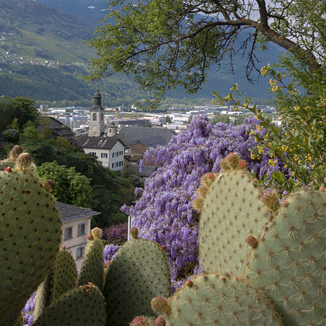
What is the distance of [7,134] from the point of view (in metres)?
41.8

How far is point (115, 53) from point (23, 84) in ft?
536

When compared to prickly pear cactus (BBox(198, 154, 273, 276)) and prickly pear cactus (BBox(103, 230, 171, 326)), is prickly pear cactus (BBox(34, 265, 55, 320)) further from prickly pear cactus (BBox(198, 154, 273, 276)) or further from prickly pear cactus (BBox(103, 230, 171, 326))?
prickly pear cactus (BBox(198, 154, 273, 276))

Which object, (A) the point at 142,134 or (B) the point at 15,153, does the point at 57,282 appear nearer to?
(B) the point at 15,153

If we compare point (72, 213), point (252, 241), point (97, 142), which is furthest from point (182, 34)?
point (97, 142)

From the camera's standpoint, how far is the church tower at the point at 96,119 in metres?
99.0

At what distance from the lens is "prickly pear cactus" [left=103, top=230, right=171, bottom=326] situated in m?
3.60

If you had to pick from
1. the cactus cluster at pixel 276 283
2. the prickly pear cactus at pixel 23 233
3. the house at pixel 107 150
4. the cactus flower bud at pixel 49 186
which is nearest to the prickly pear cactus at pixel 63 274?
the prickly pear cactus at pixel 23 233

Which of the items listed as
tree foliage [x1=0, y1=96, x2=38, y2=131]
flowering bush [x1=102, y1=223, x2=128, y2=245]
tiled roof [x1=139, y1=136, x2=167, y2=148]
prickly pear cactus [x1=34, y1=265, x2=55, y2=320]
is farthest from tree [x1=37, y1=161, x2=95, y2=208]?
tiled roof [x1=139, y1=136, x2=167, y2=148]

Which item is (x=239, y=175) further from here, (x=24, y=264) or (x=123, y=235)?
(x=123, y=235)

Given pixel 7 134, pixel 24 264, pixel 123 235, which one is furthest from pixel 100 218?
pixel 24 264

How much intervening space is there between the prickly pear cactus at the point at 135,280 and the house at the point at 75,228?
74.5ft

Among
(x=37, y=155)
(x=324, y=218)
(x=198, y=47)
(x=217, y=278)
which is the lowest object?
(x=37, y=155)

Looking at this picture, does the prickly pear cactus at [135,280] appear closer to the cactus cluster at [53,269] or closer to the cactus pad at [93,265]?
the cactus cluster at [53,269]

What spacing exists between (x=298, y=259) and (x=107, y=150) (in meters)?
63.0
